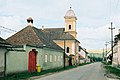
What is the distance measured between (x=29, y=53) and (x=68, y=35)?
56.1 m

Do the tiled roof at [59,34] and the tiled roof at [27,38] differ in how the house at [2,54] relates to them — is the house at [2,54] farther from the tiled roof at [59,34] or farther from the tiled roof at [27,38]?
the tiled roof at [59,34]

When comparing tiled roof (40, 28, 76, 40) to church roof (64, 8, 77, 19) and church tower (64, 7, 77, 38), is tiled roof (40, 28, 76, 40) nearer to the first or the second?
church tower (64, 7, 77, 38)

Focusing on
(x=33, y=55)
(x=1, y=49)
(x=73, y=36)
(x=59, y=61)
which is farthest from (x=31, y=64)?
(x=73, y=36)

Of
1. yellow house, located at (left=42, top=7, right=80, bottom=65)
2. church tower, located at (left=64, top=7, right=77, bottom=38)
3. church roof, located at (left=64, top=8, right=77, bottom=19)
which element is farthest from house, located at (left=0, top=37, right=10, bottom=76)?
church roof, located at (left=64, top=8, right=77, bottom=19)

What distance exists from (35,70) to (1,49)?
45.4 feet

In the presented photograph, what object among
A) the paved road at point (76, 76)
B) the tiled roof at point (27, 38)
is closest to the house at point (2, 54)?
the paved road at point (76, 76)

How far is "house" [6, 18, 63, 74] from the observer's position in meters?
33.3

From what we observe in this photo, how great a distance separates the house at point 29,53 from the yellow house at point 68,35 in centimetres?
3095

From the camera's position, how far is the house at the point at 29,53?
3331 centimetres

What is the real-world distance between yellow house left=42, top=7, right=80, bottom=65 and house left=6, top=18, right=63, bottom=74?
30.9m

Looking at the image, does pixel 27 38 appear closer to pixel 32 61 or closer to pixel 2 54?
pixel 32 61

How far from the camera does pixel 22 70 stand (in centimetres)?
3641

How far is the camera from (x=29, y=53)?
39.6 meters

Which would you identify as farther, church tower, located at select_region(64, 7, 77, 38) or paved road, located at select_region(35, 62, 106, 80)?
church tower, located at select_region(64, 7, 77, 38)
